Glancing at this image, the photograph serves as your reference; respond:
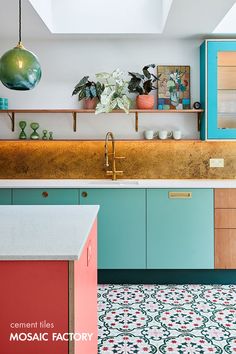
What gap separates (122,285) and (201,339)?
1154 millimetres

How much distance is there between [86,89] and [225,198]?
1669 millimetres

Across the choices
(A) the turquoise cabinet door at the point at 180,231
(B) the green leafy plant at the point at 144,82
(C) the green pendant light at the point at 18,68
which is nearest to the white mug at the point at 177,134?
(B) the green leafy plant at the point at 144,82

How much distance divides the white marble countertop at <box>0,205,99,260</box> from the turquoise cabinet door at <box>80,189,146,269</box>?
1.24 metres

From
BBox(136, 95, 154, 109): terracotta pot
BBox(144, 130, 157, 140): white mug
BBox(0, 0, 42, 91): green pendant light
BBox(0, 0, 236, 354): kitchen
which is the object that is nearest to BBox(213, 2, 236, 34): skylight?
BBox(0, 0, 236, 354): kitchen

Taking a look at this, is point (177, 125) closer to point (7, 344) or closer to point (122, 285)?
point (122, 285)

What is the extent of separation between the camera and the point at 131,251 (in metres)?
3.54

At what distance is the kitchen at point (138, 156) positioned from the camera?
2.86m

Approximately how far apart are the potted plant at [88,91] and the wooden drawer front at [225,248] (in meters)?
1.72

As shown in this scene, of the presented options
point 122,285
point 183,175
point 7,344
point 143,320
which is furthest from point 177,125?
point 7,344

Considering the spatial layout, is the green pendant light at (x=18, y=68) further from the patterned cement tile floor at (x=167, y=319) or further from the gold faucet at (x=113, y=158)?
→ the gold faucet at (x=113, y=158)

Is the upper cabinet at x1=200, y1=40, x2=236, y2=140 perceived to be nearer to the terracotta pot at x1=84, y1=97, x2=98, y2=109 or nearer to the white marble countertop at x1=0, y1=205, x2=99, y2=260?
the terracotta pot at x1=84, y1=97, x2=98, y2=109

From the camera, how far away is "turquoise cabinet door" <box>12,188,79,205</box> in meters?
3.54

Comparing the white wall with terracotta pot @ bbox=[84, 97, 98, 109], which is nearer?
terracotta pot @ bbox=[84, 97, 98, 109]

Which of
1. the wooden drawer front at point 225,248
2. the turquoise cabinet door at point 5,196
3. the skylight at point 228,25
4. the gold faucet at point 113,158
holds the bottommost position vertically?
the wooden drawer front at point 225,248
